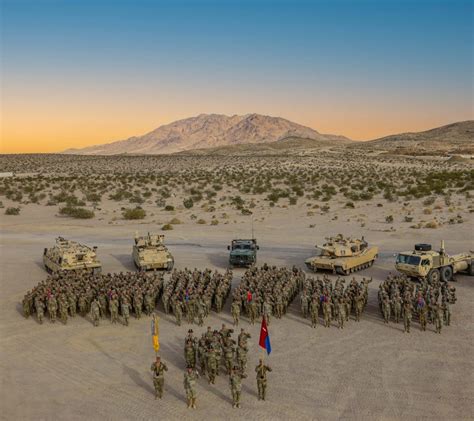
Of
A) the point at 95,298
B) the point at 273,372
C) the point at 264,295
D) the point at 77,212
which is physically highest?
the point at 77,212

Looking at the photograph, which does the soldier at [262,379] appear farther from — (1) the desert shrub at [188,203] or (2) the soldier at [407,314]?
(1) the desert shrub at [188,203]

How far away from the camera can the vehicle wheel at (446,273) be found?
23.3 meters

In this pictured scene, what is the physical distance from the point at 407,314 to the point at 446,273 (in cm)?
721

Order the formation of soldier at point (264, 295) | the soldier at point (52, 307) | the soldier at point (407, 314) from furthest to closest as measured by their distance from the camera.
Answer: the soldier at point (52, 307), the formation of soldier at point (264, 295), the soldier at point (407, 314)

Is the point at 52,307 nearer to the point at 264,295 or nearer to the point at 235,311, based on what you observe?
the point at 235,311

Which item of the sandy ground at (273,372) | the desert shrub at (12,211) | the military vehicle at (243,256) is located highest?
the desert shrub at (12,211)

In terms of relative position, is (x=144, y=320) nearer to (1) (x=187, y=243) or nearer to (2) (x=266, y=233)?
(1) (x=187, y=243)

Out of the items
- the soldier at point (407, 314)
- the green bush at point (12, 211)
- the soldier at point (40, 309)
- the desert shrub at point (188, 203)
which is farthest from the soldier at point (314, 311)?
the green bush at point (12, 211)

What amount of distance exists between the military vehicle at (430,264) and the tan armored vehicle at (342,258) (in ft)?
7.51

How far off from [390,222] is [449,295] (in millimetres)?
21293

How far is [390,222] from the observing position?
131 feet

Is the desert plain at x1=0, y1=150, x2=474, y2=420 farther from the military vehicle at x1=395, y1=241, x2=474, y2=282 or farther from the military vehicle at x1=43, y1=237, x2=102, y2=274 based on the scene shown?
the military vehicle at x1=43, y1=237, x2=102, y2=274

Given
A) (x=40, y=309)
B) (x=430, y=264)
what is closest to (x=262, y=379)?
(x=40, y=309)

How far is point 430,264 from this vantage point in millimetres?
22766
